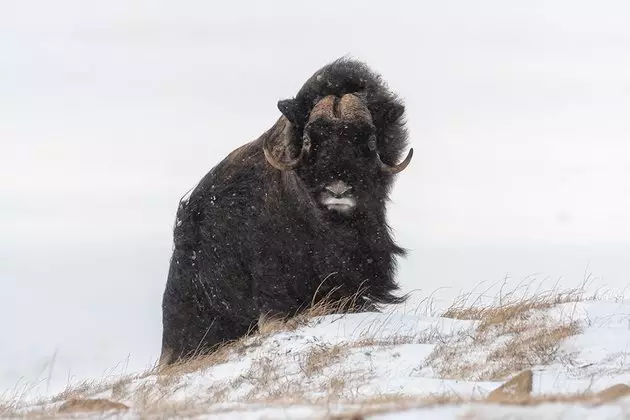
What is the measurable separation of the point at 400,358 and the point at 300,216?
2.29 metres

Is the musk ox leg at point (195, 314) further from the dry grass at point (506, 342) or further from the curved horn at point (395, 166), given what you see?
the dry grass at point (506, 342)

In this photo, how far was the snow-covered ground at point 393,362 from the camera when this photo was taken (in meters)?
5.55

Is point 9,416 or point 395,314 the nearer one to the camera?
point 9,416

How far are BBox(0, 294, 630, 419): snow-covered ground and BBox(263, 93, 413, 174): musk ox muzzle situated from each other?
1298 mm

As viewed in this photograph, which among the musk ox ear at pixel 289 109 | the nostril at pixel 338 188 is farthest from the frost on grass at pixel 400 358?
the musk ox ear at pixel 289 109

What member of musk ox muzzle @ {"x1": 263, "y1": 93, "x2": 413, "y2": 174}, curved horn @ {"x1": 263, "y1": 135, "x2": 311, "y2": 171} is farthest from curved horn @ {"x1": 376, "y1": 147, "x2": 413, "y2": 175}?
curved horn @ {"x1": 263, "y1": 135, "x2": 311, "y2": 171}

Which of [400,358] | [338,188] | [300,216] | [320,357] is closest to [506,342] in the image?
[400,358]

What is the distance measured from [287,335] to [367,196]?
5.58ft

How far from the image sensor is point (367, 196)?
898cm

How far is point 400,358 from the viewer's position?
6.95 metres

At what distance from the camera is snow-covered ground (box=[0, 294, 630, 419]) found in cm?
555

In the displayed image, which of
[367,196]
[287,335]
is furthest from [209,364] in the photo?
[367,196]

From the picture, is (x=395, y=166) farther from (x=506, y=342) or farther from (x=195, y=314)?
(x=506, y=342)

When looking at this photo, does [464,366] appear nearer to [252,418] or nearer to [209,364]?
[209,364]
